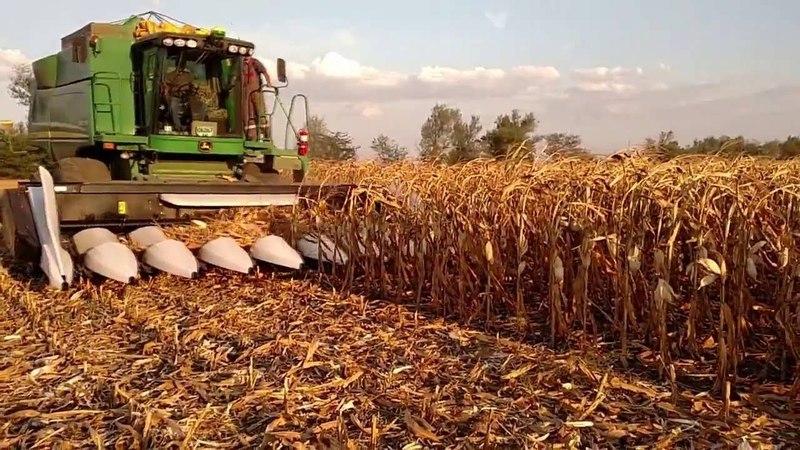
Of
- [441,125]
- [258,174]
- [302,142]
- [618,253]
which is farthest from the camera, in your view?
[441,125]

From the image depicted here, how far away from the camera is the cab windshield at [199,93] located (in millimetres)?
7906

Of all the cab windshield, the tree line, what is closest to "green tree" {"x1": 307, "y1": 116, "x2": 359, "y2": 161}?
the tree line

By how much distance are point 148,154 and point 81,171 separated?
74 cm

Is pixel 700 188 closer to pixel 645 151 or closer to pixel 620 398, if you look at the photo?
pixel 645 151

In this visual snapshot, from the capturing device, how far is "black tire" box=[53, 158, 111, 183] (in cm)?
719

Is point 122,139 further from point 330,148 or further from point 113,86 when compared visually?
point 330,148

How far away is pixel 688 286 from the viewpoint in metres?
4.01

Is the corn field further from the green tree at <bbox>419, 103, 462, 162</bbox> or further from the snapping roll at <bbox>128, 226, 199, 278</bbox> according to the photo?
the green tree at <bbox>419, 103, 462, 162</bbox>

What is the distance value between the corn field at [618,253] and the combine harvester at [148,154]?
104 centimetres

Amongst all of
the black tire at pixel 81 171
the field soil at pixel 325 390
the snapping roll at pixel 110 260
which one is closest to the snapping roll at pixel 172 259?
the snapping roll at pixel 110 260

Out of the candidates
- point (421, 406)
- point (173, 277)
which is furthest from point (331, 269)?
point (421, 406)

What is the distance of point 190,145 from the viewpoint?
25.7 ft

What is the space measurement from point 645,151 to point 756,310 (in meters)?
1.47

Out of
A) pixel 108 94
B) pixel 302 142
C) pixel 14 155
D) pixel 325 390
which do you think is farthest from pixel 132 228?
pixel 14 155
